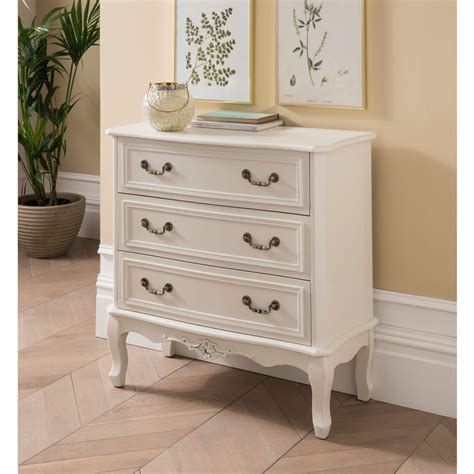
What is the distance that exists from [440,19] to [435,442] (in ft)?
4.53

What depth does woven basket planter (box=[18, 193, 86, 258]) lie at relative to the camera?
15.0 feet

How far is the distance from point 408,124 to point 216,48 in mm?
825

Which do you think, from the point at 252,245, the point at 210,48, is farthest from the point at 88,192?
the point at 252,245

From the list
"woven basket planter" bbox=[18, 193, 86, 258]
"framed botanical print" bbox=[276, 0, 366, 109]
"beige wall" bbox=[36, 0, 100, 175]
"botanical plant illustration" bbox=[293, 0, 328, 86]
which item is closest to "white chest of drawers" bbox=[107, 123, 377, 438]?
"framed botanical print" bbox=[276, 0, 366, 109]

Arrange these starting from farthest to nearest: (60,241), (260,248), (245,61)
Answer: (60,241) < (245,61) < (260,248)

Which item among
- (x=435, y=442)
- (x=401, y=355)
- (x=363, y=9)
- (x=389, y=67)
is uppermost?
(x=363, y=9)

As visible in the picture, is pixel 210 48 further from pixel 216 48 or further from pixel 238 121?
pixel 238 121

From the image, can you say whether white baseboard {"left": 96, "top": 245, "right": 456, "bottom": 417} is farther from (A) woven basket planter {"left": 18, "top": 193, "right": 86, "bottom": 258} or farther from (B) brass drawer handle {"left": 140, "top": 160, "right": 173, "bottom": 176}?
(A) woven basket planter {"left": 18, "top": 193, "right": 86, "bottom": 258}

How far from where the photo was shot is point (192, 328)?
9.07ft

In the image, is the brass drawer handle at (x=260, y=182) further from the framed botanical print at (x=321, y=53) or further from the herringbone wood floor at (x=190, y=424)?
the herringbone wood floor at (x=190, y=424)

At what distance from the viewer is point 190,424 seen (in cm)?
271

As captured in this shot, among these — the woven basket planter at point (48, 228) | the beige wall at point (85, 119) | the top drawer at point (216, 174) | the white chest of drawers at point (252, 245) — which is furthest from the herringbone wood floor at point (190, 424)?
the beige wall at point (85, 119)
